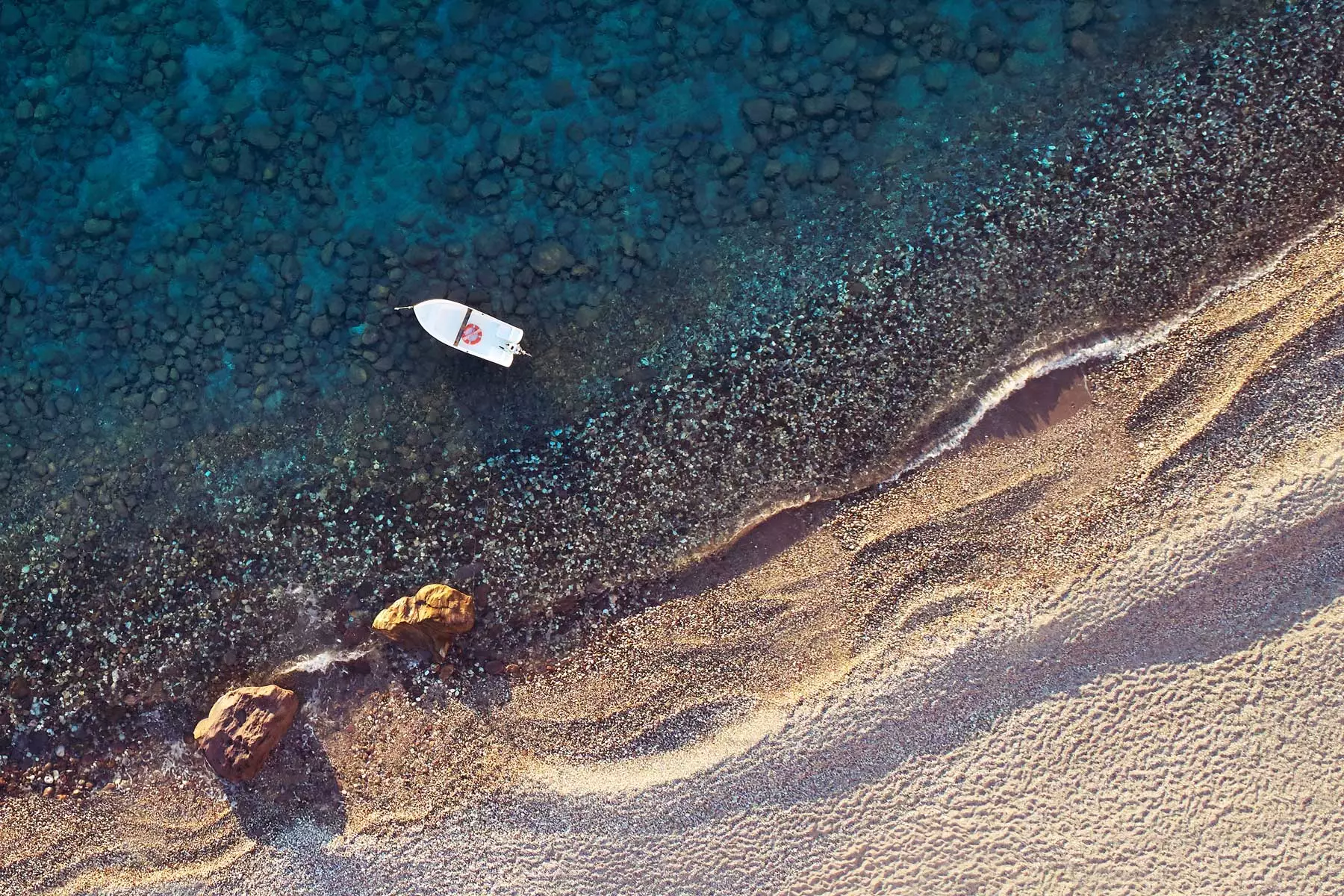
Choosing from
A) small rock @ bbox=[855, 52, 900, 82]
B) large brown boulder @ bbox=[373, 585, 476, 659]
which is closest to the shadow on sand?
large brown boulder @ bbox=[373, 585, 476, 659]

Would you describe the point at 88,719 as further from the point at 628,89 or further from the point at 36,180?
the point at 628,89

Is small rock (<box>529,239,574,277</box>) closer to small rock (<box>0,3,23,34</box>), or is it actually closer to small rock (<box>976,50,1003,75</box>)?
small rock (<box>976,50,1003,75</box>)

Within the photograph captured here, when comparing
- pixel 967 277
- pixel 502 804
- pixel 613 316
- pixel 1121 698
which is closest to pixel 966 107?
pixel 967 277

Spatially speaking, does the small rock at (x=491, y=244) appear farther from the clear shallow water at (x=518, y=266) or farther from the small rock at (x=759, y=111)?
the small rock at (x=759, y=111)

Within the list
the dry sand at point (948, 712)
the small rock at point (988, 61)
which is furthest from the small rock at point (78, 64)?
the small rock at point (988, 61)

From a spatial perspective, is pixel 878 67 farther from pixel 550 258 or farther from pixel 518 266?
pixel 518 266
